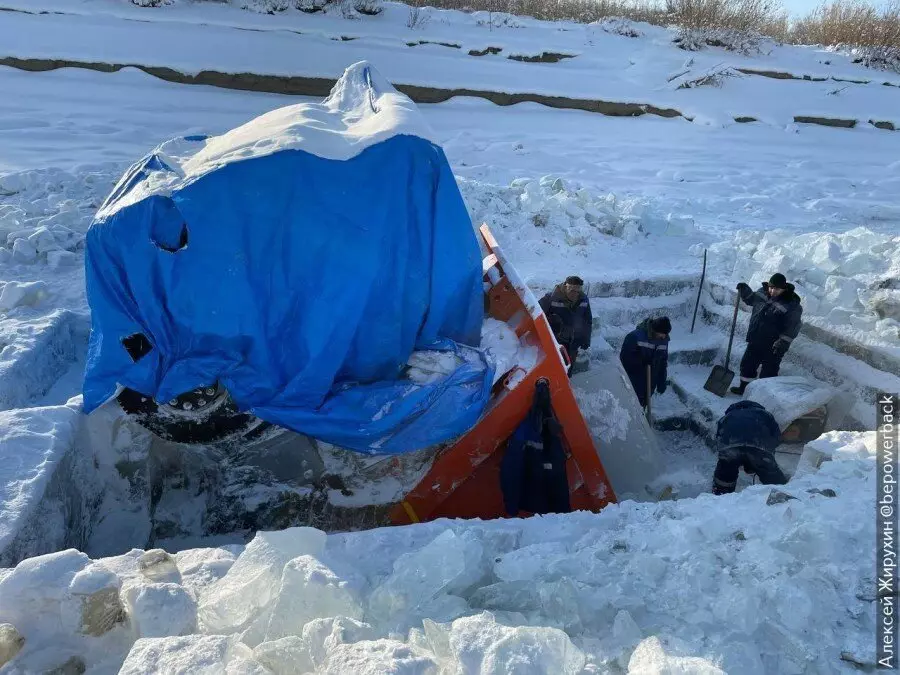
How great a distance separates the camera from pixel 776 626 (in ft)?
6.93

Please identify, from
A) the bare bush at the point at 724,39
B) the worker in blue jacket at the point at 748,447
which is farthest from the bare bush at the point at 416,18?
the worker in blue jacket at the point at 748,447

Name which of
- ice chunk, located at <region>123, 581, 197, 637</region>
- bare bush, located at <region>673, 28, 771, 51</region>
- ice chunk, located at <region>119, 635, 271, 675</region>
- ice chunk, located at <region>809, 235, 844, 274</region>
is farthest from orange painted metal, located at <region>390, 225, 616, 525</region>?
bare bush, located at <region>673, 28, 771, 51</region>

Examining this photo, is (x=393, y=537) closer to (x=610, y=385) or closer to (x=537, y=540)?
(x=537, y=540)

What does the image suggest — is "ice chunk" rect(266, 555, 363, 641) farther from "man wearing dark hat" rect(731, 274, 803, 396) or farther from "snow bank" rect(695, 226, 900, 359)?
"snow bank" rect(695, 226, 900, 359)

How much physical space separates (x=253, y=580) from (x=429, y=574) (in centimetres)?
59

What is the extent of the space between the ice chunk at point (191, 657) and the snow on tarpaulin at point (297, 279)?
146cm

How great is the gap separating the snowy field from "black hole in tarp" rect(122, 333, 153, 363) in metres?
0.38

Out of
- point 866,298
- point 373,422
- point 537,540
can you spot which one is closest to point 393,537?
point 537,540

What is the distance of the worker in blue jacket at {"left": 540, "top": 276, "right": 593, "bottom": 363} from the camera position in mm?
5344

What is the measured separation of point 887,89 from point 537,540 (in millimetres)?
18925

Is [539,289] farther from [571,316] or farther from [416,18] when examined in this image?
[416,18]

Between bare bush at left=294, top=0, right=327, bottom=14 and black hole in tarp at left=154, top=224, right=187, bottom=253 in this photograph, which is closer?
black hole in tarp at left=154, top=224, right=187, bottom=253

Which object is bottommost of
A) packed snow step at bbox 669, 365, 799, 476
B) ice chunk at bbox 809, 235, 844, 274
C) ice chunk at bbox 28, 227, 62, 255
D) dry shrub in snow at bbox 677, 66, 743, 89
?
packed snow step at bbox 669, 365, 799, 476

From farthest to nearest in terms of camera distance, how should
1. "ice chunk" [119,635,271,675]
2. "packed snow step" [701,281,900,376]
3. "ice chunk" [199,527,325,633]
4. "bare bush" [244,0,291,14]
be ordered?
"bare bush" [244,0,291,14] < "packed snow step" [701,281,900,376] < "ice chunk" [199,527,325,633] < "ice chunk" [119,635,271,675]
